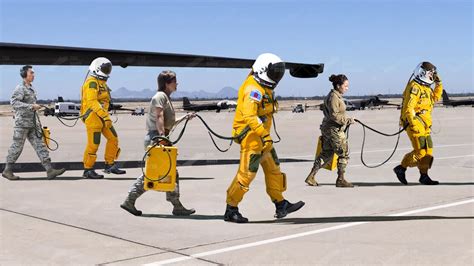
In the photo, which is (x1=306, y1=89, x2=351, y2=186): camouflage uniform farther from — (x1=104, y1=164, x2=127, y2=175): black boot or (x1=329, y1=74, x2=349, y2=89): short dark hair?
(x1=104, y1=164, x2=127, y2=175): black boot

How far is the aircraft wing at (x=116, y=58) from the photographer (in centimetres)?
1169

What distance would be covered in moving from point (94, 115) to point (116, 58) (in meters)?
2.27

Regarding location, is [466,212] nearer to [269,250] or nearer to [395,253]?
[395,253]

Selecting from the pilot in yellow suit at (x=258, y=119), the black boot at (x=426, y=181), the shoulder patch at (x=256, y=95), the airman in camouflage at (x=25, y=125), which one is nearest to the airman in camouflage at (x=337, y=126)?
the black boot at (x=426, y=181)

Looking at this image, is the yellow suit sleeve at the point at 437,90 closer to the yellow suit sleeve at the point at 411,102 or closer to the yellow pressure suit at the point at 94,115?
the yellow suit sleeve at the point at 411,102

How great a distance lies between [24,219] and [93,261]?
2.27 metres

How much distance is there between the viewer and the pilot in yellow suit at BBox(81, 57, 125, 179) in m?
10.8

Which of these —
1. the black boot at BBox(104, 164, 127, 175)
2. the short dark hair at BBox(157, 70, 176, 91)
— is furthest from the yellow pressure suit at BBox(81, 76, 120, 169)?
the short dark hair at BBox(157, 70, 176, 91)

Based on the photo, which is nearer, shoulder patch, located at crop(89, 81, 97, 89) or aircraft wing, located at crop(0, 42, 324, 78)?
shoulder patch, located at crop(89, 81, 97, 89)

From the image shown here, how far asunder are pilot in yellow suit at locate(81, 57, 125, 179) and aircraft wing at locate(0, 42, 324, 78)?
3.76 feet

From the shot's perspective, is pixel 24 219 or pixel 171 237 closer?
pixel 171 237

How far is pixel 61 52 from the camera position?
1205 centimetres

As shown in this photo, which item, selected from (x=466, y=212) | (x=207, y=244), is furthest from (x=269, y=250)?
(x=466, y=212)

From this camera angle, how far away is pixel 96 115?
11.0 m
